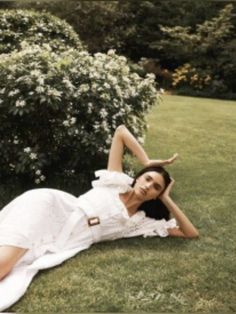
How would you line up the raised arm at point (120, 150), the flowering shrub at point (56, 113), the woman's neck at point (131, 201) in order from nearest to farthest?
the woman's neck at point (131, 201) < the raised arm at point (120, 150) < the flowering shrub at point (56, 113)

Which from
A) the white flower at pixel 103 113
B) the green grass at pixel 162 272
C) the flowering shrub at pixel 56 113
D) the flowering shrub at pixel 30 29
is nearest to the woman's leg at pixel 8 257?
the green grass at pixel 162 272

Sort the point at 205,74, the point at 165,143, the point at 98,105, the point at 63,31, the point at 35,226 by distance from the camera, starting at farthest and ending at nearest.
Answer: the point at 205,74, the point at 63,31, the point at 165,143, the point at 98,105, the point at 35,226

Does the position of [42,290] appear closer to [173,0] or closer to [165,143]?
[165,143]

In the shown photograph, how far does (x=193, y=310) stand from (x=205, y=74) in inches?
474

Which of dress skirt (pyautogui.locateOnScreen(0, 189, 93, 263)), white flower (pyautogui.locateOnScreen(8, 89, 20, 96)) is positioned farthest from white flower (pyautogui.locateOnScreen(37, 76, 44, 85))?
dress skirt (pyautogui.locateOnScreen(0, 189, 93, 263))

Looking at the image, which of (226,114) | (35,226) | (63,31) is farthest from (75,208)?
(226,114)

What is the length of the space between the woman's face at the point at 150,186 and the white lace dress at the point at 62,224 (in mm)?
158

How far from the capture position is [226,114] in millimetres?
10703

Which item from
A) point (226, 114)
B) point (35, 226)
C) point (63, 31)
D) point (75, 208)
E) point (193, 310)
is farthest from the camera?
point (226, 114)

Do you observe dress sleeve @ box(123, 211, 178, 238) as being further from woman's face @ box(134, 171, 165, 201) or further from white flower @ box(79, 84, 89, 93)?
white flower @ box(79, 84, 89, 93)

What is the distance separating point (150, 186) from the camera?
4.62 meters

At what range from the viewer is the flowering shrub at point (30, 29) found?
919cm

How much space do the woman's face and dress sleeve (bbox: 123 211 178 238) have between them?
0.21m

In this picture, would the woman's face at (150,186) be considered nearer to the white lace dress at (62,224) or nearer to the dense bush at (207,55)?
the white lace dress at (62,224)
